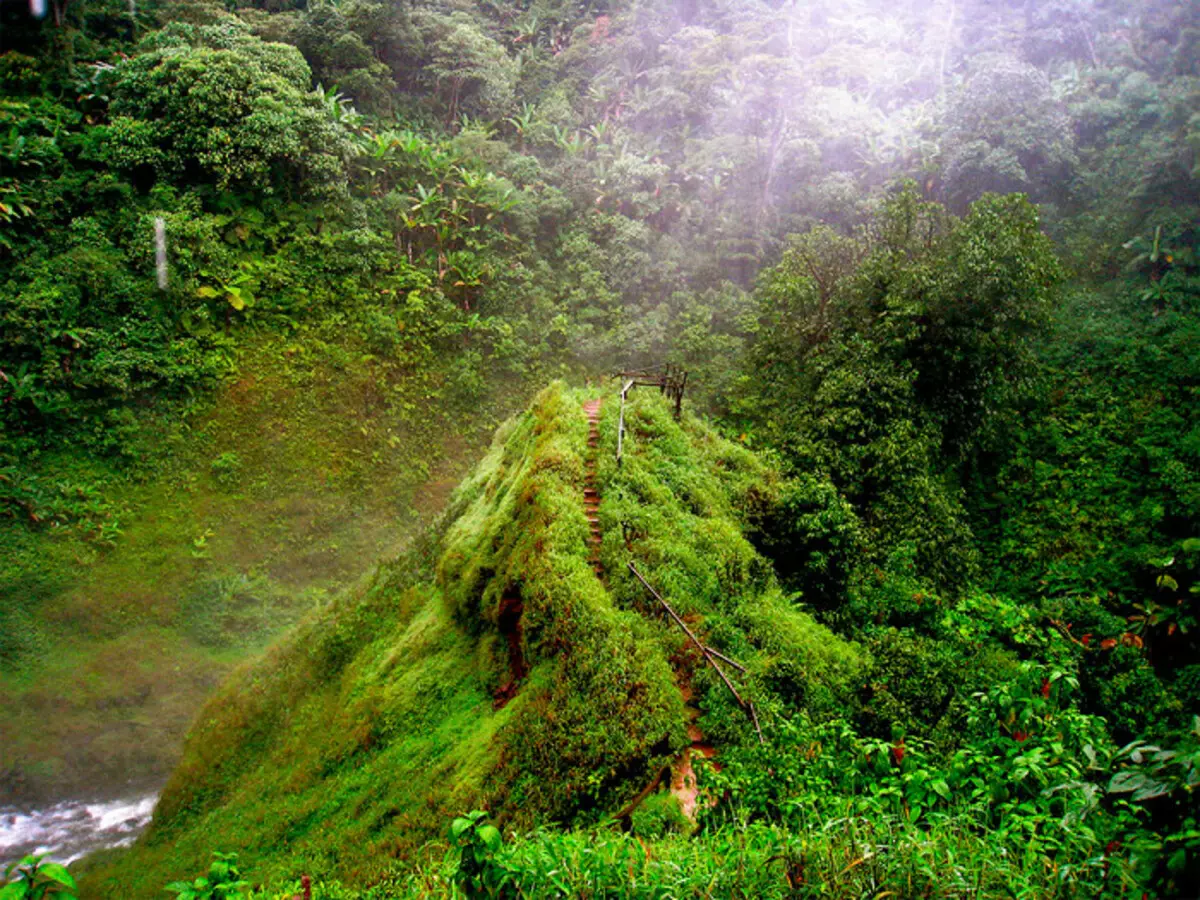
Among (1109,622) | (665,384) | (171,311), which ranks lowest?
(1109,622)

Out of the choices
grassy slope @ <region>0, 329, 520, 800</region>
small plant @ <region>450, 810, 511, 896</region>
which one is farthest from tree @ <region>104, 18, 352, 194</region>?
small plant @ <region>450, 810, 511, 896</region>

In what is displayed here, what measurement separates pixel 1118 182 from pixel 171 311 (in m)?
25.9

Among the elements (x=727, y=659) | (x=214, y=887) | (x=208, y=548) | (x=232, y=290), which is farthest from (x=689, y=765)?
(x=232, y=290)

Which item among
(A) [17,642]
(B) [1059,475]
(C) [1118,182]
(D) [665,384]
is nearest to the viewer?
(A) [17,642]

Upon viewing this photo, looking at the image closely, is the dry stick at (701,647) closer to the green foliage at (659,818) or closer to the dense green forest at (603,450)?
the dense green forest at (603,450)

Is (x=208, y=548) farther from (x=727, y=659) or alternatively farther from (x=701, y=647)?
(x=727, y=659)

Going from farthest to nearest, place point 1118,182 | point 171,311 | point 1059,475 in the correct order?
point 1118,182, point 171,311, point 1059,475

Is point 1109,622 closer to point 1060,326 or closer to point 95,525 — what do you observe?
point 1060,326

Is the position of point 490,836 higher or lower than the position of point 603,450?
lower

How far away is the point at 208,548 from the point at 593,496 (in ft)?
33.2

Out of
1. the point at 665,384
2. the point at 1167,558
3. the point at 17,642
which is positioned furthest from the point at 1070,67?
the point at 17,642

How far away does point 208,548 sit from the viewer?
49.1 ft

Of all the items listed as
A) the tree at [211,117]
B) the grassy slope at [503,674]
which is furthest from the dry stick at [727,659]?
the tree at [211,117]

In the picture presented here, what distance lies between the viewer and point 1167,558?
506 inches
